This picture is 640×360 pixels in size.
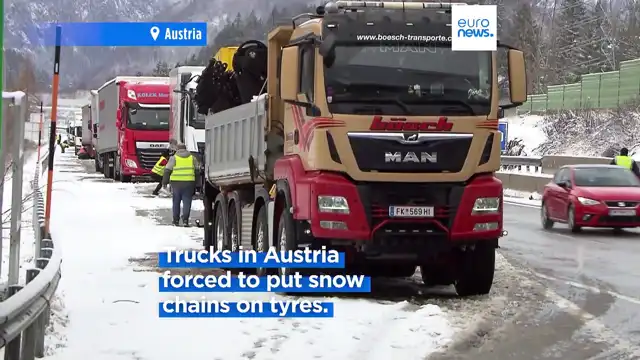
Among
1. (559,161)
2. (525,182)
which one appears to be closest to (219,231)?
(525,182)

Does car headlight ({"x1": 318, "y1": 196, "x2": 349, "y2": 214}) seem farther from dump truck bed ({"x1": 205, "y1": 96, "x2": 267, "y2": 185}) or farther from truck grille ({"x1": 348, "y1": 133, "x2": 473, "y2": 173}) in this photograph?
dump truck bed ({"x1": 205, "y1": 96, "x2": 267, "y2": 185})

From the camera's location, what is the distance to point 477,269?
11391 millimetres

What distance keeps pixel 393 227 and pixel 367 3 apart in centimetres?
233

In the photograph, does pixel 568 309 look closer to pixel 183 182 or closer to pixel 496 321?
pixel 496 321

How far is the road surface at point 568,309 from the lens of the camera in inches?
334

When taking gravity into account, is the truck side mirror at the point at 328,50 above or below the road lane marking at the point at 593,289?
above

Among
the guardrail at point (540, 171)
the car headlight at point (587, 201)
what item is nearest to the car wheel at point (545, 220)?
the car headlight at point (587, 201)

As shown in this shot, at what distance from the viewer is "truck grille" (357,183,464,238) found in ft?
34.7

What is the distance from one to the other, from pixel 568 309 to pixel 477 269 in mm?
1124

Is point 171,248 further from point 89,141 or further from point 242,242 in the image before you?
point 89,141

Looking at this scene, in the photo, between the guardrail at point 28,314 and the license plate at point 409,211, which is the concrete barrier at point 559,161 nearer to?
the license plate at point 409,211

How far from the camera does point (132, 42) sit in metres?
11.2

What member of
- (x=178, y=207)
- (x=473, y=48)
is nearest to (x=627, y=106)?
(x=178, y=207)

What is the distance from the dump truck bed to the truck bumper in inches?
80.1
